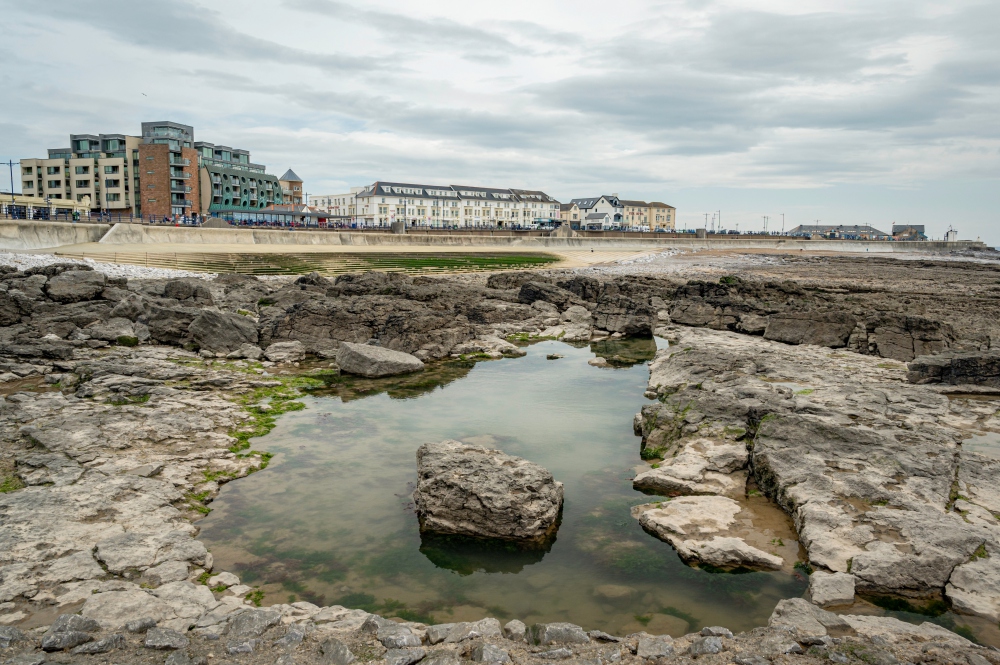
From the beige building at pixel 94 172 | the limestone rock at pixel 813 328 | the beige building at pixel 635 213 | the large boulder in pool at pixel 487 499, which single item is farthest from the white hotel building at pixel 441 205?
the large boulder in pool at pixel 487 499

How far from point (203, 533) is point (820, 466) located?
8878 mm

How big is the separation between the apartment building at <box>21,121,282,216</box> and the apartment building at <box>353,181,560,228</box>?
27541mm

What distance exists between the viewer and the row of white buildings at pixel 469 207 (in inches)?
5669

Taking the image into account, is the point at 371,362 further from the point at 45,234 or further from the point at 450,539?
the point at 45,234

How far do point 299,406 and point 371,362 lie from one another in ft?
10.9

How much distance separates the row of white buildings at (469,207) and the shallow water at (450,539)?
115547 millimetres

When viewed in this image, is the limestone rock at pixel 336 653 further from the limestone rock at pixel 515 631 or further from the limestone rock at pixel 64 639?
the limestone rock at pixel 64 639

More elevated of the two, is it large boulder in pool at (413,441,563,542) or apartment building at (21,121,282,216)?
apartment building at (21,121,282,216)

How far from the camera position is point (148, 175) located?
102812 millimetres

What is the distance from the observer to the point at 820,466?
9742 millimetres

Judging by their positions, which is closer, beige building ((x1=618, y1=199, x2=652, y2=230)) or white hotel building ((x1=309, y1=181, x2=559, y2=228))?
white hotel building ((x1=309, y1=181, x2=559, y2=228))

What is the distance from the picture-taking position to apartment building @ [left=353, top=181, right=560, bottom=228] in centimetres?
14338

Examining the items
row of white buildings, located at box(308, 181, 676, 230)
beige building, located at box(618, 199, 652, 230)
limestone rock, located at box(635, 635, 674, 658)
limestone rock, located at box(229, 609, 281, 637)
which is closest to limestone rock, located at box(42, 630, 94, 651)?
limestone rock, located at box(229, 609, 281, 637)

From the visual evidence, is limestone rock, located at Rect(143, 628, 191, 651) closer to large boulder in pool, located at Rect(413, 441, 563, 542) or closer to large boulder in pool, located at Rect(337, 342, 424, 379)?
large boulder in pool, located at Rect(413, 441, 563, 542)
